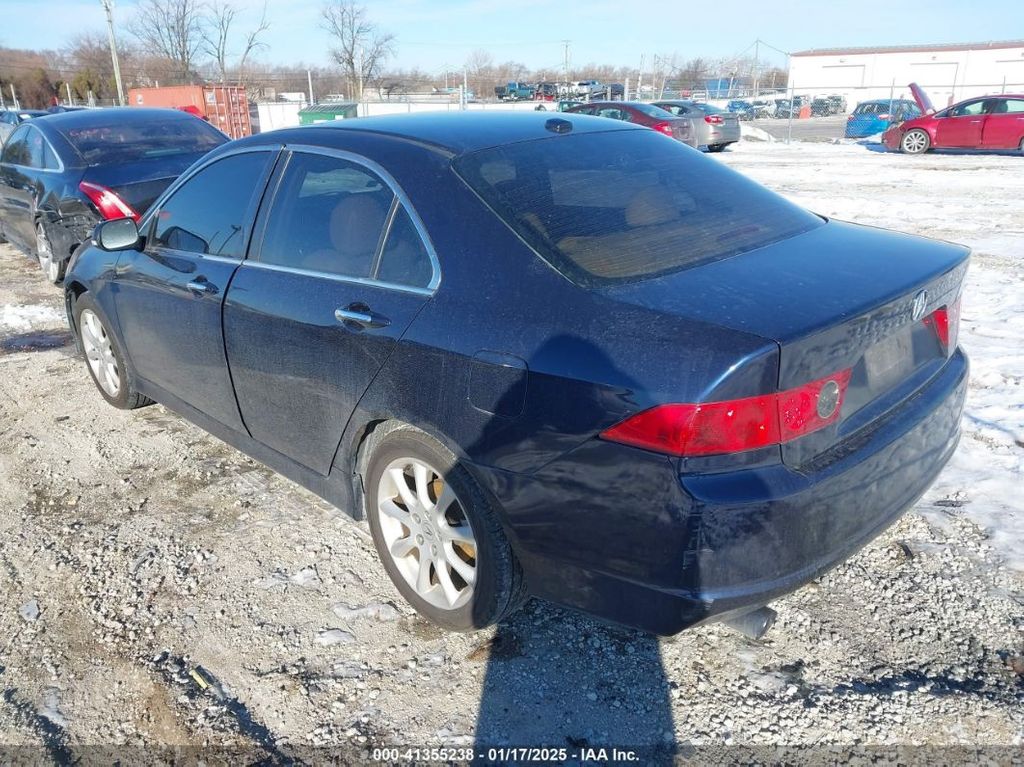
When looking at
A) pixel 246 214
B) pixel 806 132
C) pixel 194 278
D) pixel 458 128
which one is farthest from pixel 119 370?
pixel 806 132

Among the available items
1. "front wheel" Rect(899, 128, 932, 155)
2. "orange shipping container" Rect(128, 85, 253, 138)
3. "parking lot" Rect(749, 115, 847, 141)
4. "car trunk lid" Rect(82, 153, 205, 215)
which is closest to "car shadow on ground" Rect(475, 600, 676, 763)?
"car trunk lid" Rect(82, 153, 205, 215)

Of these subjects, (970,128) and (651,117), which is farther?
(970,128)

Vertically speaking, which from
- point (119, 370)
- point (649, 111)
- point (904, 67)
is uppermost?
point (904, 67)

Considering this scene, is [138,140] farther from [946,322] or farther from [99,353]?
[946,322]

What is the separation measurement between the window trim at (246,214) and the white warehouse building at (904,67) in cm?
5828

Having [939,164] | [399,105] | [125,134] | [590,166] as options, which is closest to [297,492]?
[590,166]

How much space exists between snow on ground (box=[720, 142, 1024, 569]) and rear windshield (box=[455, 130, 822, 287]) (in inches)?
60.8

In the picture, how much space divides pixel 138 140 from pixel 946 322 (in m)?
7.28

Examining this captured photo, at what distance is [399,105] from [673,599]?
3081 centimetres

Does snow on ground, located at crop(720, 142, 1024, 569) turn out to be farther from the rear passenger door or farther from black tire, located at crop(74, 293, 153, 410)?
black tire, located at crop(74, 293, 153, 410)

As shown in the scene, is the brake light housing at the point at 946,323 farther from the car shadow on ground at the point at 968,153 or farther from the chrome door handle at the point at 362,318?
the car shadow on ground at the point at 968,153

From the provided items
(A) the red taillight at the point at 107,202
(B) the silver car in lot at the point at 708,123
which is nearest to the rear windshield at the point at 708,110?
(B) the silver car in lot at the point at 708,123

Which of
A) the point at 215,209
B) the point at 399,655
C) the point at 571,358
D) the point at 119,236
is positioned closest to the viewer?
the point at 571,358

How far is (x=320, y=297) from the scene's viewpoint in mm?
2904
